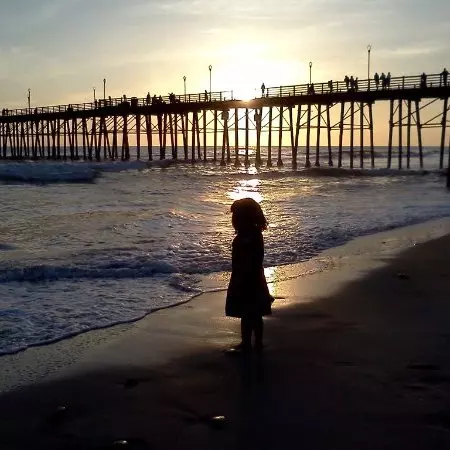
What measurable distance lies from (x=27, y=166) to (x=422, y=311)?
3389 cm

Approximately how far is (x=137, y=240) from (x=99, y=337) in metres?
5.72

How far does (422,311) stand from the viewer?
640cm

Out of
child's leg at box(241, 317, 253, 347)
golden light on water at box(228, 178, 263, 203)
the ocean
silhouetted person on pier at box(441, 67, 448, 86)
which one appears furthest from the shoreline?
silhouetted person on pier at box(441, 67, 448, 86)

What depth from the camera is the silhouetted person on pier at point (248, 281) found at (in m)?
5.07

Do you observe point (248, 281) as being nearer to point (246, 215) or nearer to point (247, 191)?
point (246, 215)

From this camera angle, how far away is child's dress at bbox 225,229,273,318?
5090 millimetres

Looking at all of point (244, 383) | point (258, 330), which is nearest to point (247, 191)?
point (258, 330)

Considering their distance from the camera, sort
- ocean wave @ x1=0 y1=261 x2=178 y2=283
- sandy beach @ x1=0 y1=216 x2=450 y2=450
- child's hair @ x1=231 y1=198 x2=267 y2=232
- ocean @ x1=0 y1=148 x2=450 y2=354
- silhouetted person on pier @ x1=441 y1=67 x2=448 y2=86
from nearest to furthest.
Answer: sandy beach @ x1=0 y1=216 x2=450 y2=450
child's hair @ x1=231 y1=198 x2=267 y2=232
ocean @ x1=0 y1=148 x2=450 y2=354
ocean wave @ x1=0 y1=261 x2=178 y2=283
silhouetted person on pier @ x1=441 y1=67 x2=448 y2=86

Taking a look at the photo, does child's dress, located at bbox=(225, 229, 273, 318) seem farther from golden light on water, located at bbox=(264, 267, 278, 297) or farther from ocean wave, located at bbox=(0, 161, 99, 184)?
ocean wave, located at bbox=(0, 161, 99, 184)

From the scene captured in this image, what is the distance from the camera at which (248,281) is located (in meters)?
5.11

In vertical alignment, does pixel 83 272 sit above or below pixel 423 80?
below

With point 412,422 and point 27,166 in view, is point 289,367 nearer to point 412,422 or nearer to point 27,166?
point 412,422

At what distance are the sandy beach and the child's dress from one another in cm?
36

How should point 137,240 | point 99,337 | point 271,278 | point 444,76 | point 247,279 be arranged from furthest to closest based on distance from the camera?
point 444,76 < point 137,240 < point 271,278 < point 99,337 < point 247,279
